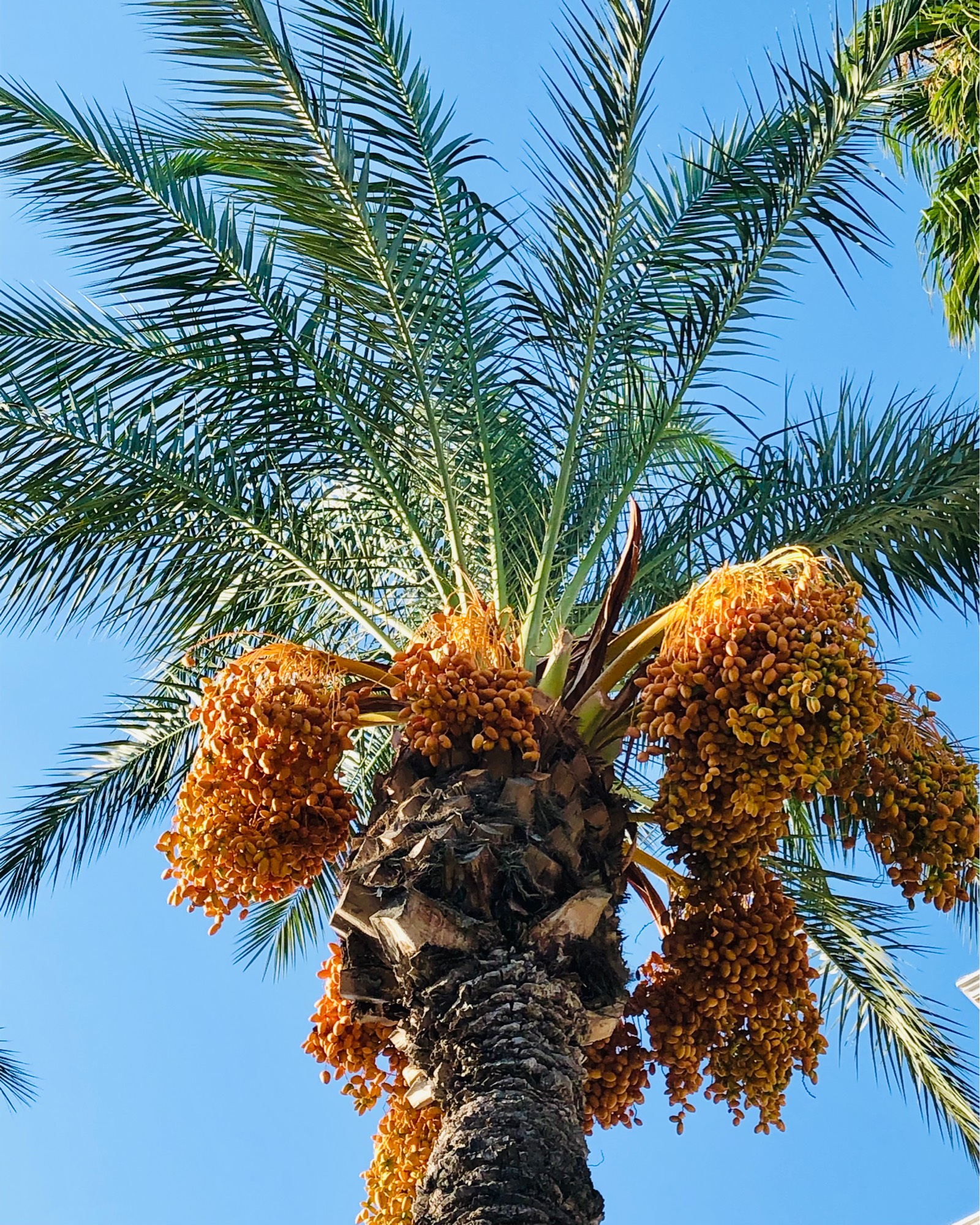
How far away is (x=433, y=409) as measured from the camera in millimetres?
5727

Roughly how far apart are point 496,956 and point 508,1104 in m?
0.43

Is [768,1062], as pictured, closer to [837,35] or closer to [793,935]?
[793,935]

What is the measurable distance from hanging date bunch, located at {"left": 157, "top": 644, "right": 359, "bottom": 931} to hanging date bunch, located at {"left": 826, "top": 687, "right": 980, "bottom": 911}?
1577 mm

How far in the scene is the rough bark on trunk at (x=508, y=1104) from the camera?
3893 millimetres

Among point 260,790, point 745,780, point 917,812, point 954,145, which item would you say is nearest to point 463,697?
point 260,790

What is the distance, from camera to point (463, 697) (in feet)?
15.0

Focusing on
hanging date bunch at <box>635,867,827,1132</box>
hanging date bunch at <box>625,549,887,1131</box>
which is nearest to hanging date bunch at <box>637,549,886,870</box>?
hanging date bunch at <box>625,549,887,1131</box>

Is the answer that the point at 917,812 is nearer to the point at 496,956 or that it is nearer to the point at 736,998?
the point at 736,998

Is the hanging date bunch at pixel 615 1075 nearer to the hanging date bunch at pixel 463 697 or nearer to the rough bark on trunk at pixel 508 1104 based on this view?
the rough bark on trunk at pixel 508 1104

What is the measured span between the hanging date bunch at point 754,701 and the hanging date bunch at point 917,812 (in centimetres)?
14

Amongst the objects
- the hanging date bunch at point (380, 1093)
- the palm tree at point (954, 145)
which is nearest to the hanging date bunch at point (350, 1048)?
the hanging date bunch at point (380, 1093)

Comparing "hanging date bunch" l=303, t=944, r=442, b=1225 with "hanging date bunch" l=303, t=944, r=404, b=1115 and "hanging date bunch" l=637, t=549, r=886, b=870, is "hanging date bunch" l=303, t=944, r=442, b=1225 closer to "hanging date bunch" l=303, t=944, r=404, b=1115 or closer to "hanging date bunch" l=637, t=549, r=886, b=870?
"hanging date bunch" l=303, t=944, r=404, b=1115

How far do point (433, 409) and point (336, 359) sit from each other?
508mm

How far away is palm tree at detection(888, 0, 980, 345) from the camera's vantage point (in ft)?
24.6
